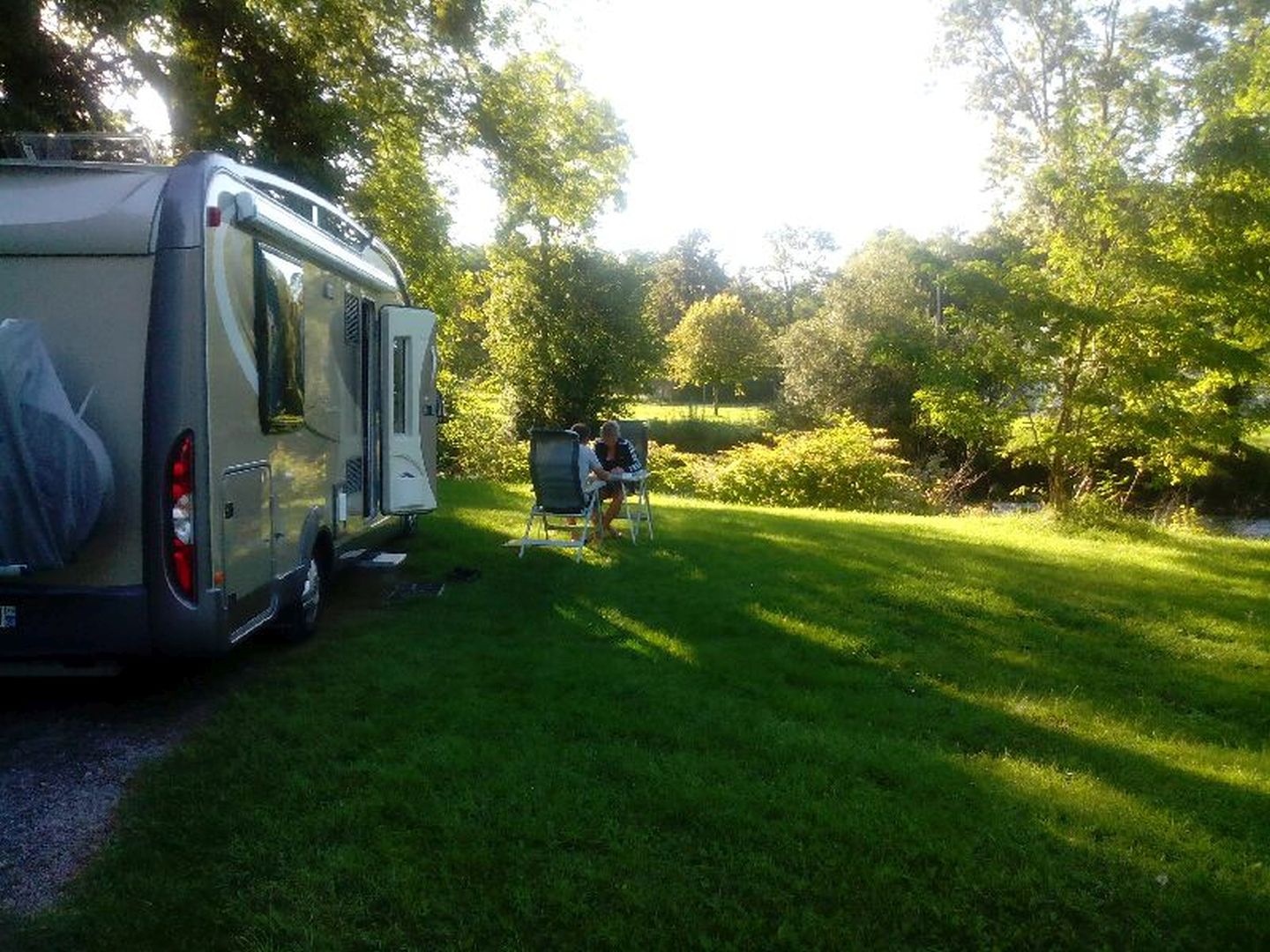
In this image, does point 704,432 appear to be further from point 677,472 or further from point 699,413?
point 677,472

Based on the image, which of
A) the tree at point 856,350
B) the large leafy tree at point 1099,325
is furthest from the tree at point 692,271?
the large leafy tree at point 1099,325

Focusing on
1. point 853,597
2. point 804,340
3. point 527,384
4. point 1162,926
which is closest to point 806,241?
point 804,340

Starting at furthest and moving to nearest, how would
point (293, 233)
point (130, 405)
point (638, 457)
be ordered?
point (638, 457) < point (293, 233) < point (130, 405)

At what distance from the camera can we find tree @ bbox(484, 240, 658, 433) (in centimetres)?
2675

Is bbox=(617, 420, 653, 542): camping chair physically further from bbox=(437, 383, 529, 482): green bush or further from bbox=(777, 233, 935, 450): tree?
bbox=(777, 233, 935, 450): tree

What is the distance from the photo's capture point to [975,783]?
4.28 metres

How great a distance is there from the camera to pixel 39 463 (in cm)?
416

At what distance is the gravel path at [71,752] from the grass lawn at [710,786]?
15 centimetres

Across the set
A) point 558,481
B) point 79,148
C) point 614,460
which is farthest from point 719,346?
point 79,148

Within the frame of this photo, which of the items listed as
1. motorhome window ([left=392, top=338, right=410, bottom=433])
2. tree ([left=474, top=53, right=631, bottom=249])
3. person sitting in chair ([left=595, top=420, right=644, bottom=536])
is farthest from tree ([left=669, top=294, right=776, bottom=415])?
motorhome window ([left=392, top=338, right=410, bottom=433])

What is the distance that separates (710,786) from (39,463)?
9.92 feet

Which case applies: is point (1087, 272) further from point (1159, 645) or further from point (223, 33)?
point (223, 33)

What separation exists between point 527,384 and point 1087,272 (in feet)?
55.6

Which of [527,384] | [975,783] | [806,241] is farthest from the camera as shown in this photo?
[806,241]
